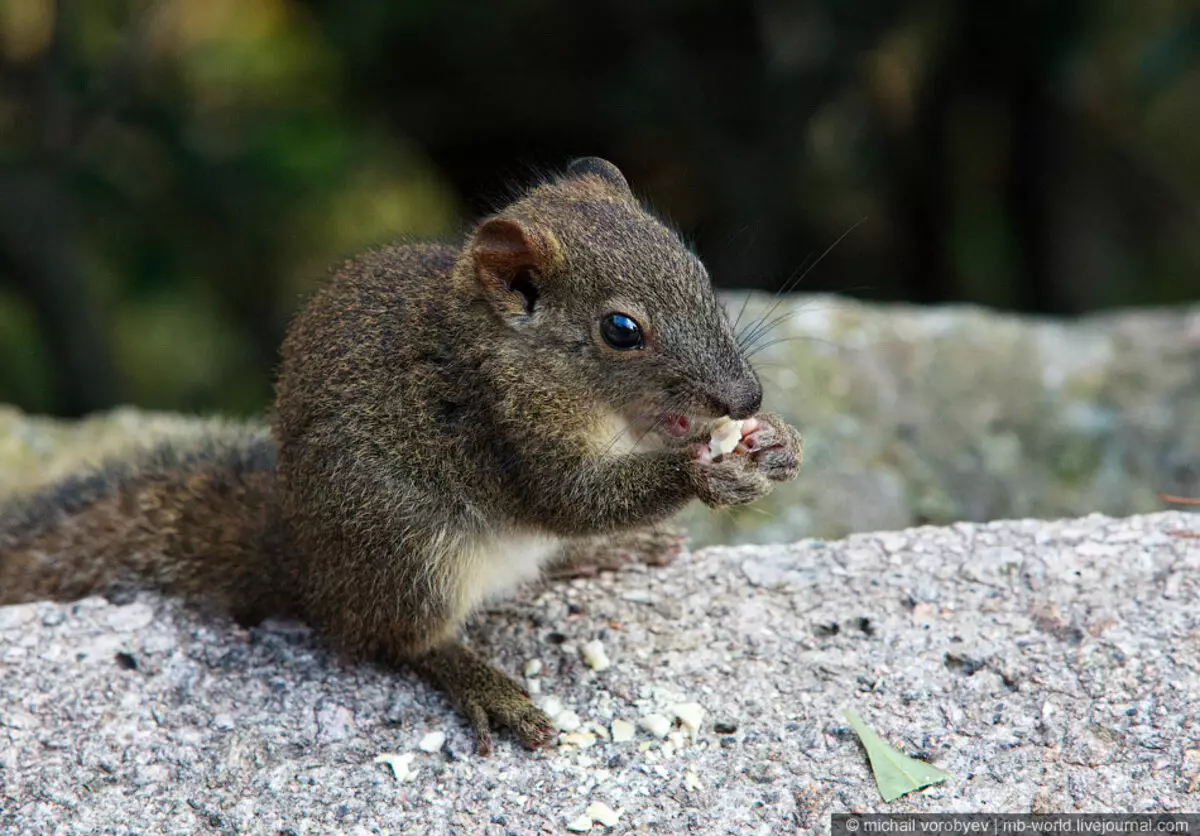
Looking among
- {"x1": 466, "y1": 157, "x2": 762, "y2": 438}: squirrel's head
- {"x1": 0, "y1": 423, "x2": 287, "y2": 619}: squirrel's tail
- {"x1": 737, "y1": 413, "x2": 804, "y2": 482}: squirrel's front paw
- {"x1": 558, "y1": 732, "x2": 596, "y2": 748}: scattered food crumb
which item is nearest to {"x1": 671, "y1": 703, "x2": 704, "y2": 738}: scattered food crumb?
{"x1": 558, "y1": 732, "x2": 596, "y2": 748}: scattered food crumb

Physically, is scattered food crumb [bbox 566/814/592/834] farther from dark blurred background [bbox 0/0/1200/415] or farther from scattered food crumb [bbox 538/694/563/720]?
dark blurred background [bbox 0/0/1200/415]

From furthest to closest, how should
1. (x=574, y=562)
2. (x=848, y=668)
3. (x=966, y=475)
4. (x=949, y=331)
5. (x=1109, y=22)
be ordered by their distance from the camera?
(x=1109, y=22) < (x=949, y=331) < (x=966, y=475) < (x=574, y=562) < (x=848, y=668)

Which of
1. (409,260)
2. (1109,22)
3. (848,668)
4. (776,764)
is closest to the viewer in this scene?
(776,764)

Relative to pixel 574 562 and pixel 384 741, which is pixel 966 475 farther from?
pixel 384 741

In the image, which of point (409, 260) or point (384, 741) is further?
point (409, 260)

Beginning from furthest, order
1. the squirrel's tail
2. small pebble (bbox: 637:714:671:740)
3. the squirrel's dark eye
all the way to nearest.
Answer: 1. the squirrel's tail
2. the squirrel's dark eye
3. small pebble (bbox: 637:714:671:740)

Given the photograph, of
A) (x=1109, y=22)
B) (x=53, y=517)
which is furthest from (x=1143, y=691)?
(x=1109, y=22)

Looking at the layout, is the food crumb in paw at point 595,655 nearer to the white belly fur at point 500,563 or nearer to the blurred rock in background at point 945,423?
the white belly fur at point 500,563
